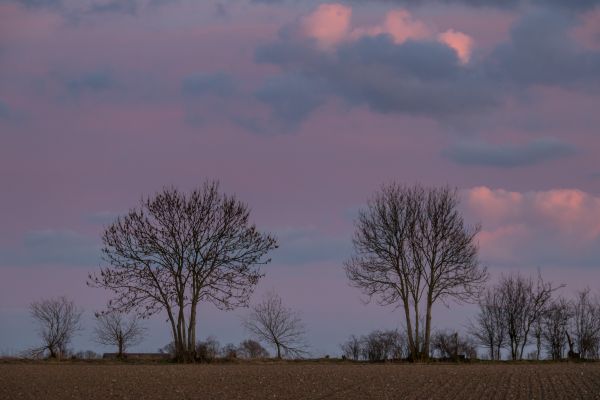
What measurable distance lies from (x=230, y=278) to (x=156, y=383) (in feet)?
69.1

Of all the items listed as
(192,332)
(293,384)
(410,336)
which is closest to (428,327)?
(410,336)

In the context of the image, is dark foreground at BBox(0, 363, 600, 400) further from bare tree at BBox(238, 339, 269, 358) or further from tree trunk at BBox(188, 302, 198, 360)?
bare tree at BBox(238, 339, 269, 358)

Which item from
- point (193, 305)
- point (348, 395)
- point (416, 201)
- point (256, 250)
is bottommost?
point (348, 395)

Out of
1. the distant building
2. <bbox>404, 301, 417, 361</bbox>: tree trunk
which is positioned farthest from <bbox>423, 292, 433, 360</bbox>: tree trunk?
the distant building

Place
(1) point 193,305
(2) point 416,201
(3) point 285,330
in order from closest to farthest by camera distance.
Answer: (1) point 193,305, (2) point 416,201, (3) point 285,330

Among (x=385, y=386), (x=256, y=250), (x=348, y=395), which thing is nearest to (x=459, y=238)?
(x=256, y=250)

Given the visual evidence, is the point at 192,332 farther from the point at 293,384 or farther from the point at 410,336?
the point at 293,384

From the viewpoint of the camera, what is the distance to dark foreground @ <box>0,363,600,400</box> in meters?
24.5

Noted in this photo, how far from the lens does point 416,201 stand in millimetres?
53062

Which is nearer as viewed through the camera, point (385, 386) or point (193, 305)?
point (385, 386)

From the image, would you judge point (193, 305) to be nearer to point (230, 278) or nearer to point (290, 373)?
point (230, 278)

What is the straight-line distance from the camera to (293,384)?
28.4 meters

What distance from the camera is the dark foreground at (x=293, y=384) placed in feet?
80.3

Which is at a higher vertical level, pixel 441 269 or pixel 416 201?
pixel 416 201
